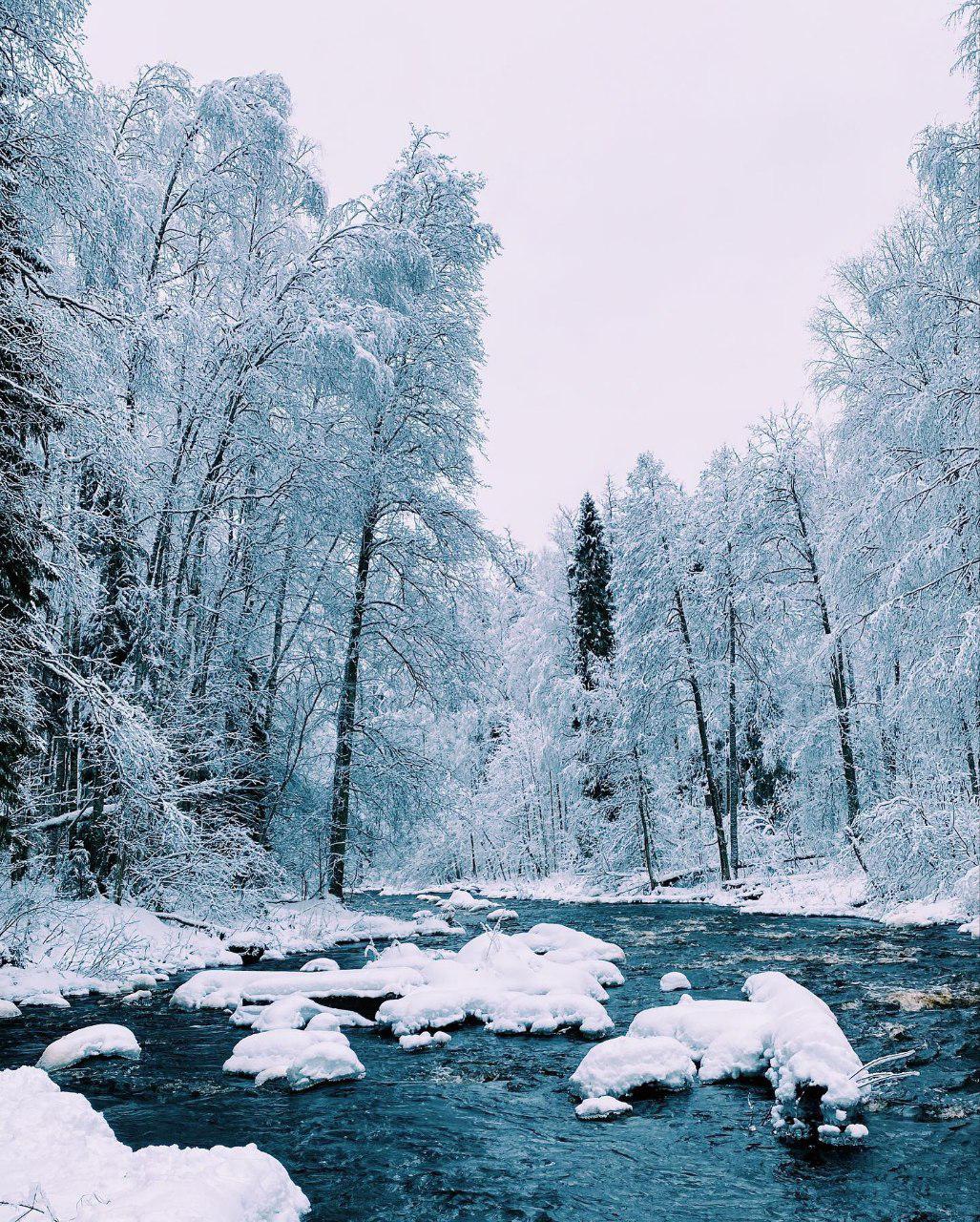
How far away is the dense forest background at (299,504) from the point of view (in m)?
7.75

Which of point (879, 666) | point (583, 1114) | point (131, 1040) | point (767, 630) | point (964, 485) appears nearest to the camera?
point (583, 1114)

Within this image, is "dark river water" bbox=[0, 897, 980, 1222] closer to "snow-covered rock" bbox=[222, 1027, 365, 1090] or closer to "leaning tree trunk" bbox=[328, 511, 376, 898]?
"snow-covered rock" bbox=[222, 1027, 365, 1090]

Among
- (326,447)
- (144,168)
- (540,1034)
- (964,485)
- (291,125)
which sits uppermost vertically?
(291,125)

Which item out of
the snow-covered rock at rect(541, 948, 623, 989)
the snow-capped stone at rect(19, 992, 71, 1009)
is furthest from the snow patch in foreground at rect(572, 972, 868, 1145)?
the snow-capped stone at rect(19, 992, 71, 1009)

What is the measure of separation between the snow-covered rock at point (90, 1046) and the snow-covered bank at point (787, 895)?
10.1 metres

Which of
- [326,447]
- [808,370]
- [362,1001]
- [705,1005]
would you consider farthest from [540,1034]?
[808,370]

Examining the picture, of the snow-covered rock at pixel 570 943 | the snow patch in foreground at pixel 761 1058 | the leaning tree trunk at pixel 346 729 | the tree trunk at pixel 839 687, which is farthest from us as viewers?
the tree trunk at pixel 839 687

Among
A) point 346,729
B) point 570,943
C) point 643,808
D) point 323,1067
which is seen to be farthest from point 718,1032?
point 643,808

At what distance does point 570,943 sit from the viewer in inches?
422

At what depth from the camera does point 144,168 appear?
12.6m

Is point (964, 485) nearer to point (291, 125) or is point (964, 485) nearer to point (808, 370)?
point (808, 370)

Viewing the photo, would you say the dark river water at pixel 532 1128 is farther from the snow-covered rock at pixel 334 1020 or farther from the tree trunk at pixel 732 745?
the tree trunk at pixel 732 745

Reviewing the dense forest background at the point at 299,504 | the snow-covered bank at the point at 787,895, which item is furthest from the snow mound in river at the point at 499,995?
the snow-covered bank at the point at 787,895

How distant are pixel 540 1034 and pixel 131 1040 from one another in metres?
3.33
